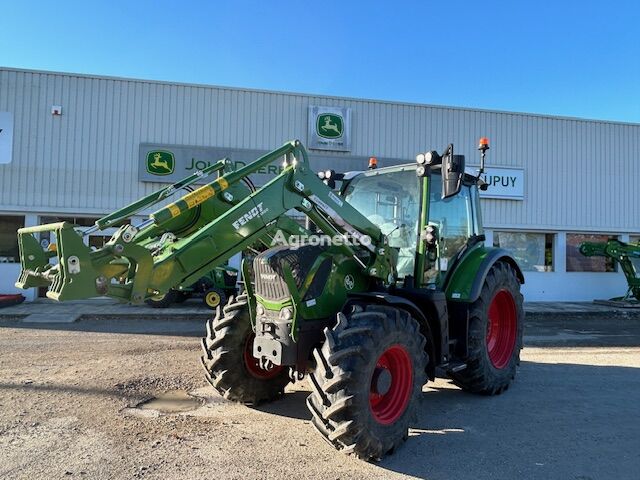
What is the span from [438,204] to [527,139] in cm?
1424

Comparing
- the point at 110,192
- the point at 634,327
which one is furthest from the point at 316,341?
the point at 110,192

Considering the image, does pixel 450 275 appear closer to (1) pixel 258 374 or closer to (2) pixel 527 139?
(1) pixel 258 374

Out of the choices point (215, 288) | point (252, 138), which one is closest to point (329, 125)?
point (252, 138)

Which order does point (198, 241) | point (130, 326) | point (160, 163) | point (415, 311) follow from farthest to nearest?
point (160, 163), point (130, 326), point (415, 311), point (198, 241)

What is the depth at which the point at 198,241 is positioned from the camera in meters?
3.92

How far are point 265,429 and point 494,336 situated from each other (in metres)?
3.37

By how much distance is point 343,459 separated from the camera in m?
4.04

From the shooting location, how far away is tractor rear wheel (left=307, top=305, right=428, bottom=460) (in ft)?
12.6

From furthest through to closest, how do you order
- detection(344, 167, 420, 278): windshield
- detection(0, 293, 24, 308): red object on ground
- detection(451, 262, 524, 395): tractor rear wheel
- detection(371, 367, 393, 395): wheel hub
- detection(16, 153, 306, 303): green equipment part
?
detection(0, 293, 24, 308): red object on ground, detection(451, 262, 524, 395): tractor rear wheel, detection(344, 167, 420, 278): windshield, detection(371, 367, 393, 395): wheel hub, detection(16, 153, 306, 303): green equipment part

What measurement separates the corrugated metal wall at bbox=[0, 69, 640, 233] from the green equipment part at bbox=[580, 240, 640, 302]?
4.84 feet

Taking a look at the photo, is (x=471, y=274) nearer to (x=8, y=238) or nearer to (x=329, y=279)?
(x=329, y=279)

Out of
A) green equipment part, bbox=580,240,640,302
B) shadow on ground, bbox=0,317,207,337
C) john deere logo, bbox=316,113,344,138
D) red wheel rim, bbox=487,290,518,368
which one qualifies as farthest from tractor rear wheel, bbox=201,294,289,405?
green equipment part, bbox=580,240,640,302

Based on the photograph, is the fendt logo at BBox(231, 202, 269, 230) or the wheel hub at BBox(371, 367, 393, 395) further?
the wheel hub at BBox(371, 367, 393, 395)

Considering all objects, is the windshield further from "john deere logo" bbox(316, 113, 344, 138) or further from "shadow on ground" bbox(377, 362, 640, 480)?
"john deere logo" bbox(316, 113, 344, 138)
